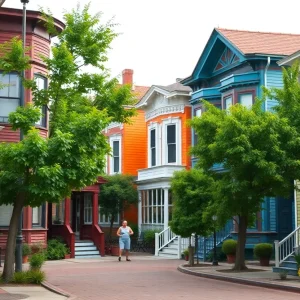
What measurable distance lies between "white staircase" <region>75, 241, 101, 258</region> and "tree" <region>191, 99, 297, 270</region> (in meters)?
12.2

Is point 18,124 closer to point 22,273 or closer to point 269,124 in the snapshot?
point 22,273

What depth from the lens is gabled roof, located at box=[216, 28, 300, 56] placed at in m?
29.5

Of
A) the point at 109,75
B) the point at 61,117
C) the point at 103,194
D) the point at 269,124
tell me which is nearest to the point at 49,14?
the point at 109,75

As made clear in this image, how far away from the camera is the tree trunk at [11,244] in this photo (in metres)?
17.4

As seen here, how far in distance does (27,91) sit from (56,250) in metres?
7.75

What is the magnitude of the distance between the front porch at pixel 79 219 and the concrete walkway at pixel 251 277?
9.40 metres

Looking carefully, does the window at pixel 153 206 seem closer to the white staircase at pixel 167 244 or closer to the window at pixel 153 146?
the window at pixel 153 146

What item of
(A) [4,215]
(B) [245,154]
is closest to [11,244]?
(B) [245,154]

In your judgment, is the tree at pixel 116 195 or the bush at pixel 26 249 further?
the tree at pixel 116 195

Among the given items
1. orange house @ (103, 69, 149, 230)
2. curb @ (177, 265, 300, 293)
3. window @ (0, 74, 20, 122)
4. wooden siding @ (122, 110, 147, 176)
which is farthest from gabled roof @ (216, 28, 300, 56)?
wooden siding @ (122, 110, 147, 176)

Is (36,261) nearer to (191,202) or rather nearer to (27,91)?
(191,202)

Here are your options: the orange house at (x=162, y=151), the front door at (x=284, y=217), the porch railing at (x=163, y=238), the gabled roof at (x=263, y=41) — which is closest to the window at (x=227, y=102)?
the gabled roof at (x=263, y=41)

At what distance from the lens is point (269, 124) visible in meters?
19.1

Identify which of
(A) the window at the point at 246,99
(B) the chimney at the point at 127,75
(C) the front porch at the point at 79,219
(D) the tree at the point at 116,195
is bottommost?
(C) the front porch at the point at 79,219
